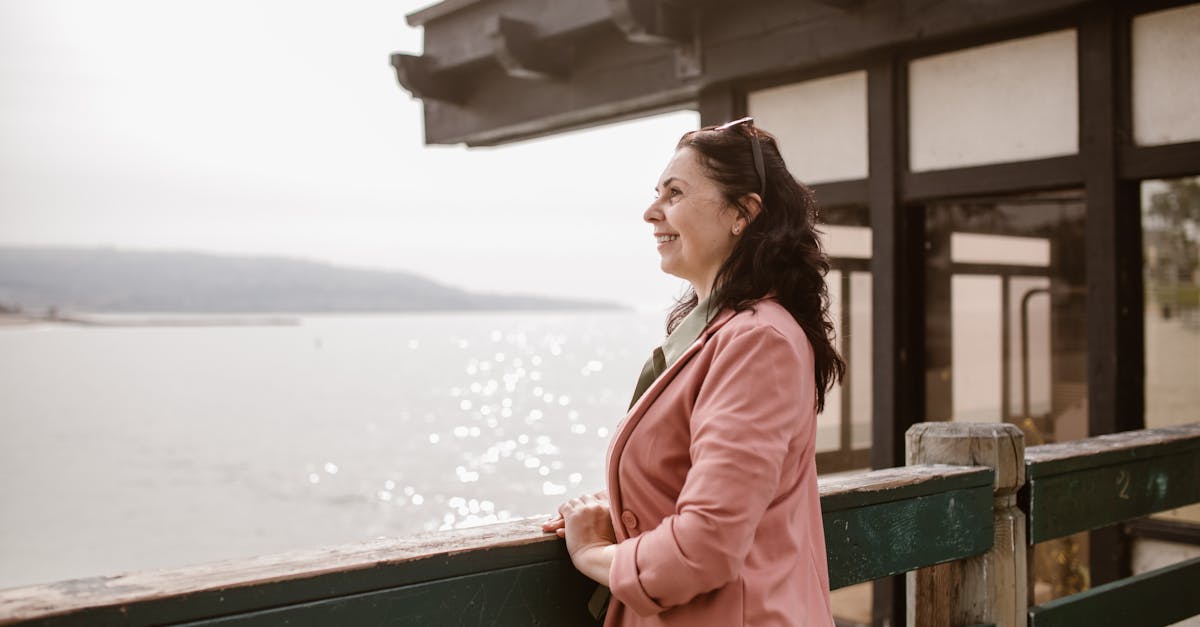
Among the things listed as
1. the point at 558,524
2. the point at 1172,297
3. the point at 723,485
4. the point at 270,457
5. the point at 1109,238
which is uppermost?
the point at 1109,238

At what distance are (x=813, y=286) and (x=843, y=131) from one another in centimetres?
384

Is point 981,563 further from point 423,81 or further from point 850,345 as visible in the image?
point 423,81

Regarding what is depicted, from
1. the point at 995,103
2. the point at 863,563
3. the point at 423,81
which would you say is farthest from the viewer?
the point at 423,81

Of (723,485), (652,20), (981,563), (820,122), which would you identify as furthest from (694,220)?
(652,20)

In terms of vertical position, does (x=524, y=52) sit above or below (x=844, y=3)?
above

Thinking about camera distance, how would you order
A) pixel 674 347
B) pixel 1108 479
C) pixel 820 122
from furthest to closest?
1. pixel 820 122
2. pixel 1108 479
3. pixel 674 347

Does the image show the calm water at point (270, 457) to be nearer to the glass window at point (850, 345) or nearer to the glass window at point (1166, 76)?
the glass window at point (850, 345)

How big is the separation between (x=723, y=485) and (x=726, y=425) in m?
0.08

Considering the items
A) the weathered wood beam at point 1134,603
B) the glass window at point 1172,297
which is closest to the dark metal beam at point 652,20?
the glass window at point 1172,297

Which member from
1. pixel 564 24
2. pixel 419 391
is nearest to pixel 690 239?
pixel 564 24

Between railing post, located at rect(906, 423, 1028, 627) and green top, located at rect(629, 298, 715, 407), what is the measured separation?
1.12 meters

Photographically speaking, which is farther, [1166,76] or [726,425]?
[1166,76]

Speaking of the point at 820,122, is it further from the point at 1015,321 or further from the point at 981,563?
the point at 981,563

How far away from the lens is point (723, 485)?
1394 mm
